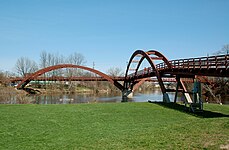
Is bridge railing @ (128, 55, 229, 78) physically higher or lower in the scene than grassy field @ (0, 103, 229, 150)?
higher

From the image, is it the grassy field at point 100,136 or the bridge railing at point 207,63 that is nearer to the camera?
the grassy field at point 100,136

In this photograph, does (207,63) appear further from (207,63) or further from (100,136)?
(100,136)

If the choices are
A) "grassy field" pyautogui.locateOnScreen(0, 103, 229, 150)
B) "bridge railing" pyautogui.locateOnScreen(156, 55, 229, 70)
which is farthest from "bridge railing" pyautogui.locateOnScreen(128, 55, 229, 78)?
"grassy field" pyautogui.locateOnScreen(0, 103, 229, 150)

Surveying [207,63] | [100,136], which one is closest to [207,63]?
[207,63]

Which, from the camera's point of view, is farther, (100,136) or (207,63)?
(207,63)

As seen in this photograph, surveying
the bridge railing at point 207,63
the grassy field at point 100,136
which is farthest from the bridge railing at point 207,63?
the grassy field at point 100,136

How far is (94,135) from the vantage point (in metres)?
8.59

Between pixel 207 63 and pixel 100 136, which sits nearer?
pixel 100 136

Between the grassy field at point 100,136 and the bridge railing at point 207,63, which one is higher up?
the bridge railing at point 207,63

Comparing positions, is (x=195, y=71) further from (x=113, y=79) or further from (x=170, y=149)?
(x=113, y=79)

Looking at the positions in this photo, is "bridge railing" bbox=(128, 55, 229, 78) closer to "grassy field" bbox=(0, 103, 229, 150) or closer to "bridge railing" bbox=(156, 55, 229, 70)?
"bridge railing" bbox=(156, 55, 229, 70)

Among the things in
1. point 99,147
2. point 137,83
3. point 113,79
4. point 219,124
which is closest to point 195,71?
point 219,124

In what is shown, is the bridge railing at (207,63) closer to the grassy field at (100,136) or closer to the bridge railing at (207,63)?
the bridge railing at (207,63)

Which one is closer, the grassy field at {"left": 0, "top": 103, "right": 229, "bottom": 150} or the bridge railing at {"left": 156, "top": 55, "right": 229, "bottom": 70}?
the grassy field at {"left": 0, "top": 103, "right": 229, "bottom": 150}
